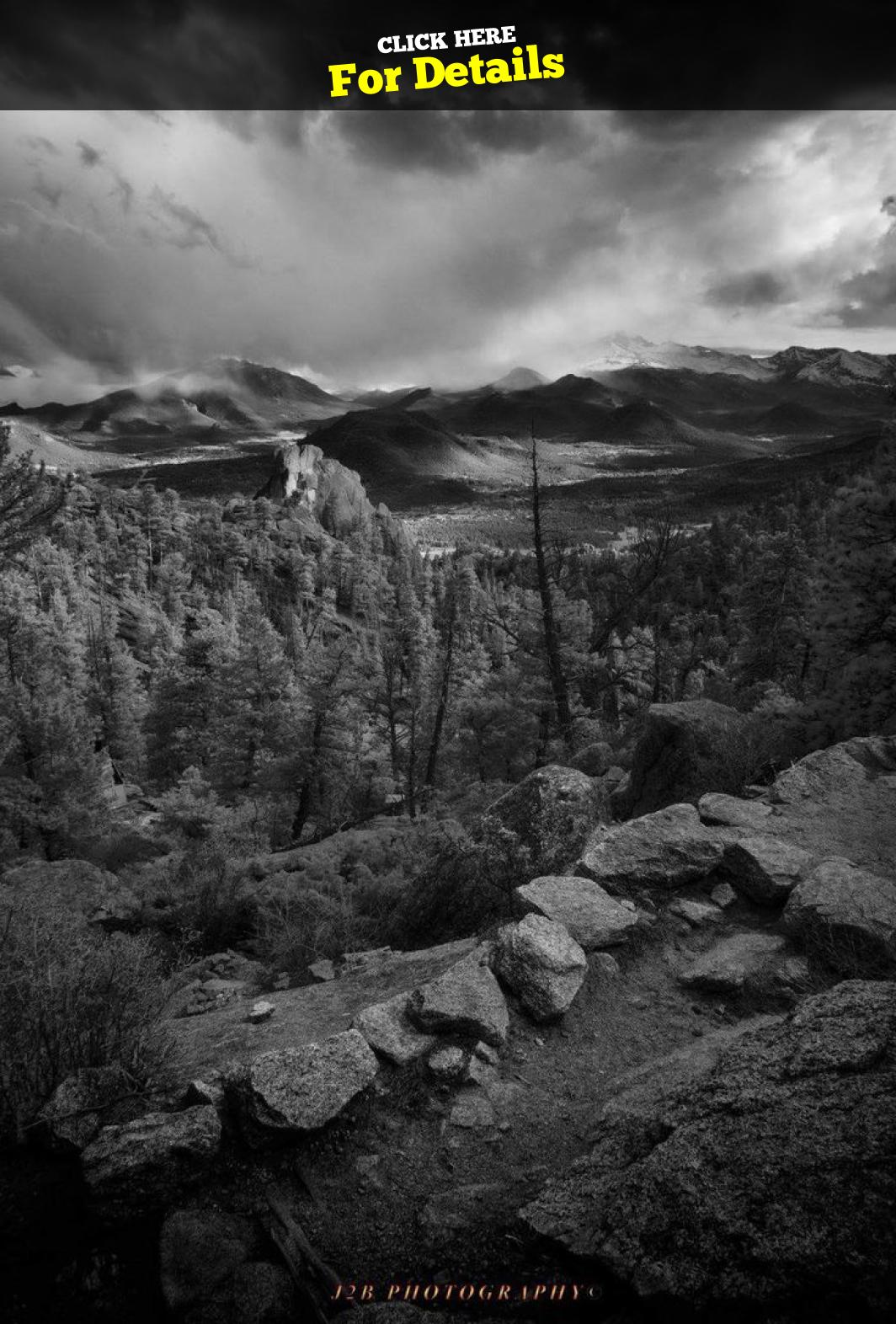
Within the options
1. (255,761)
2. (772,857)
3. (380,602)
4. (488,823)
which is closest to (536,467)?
(488,823)

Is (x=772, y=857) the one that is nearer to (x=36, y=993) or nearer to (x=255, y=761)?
(x=36, y=993)

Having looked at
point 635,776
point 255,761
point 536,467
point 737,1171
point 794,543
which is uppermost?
point 536,467

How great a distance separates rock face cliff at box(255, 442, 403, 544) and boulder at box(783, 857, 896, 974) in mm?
157172

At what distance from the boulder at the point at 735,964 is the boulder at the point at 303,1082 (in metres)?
2.65

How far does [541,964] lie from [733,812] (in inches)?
157

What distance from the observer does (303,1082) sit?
11.8ft

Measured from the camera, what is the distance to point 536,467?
20922 mm

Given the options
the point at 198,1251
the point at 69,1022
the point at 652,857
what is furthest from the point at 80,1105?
the point at 652,857

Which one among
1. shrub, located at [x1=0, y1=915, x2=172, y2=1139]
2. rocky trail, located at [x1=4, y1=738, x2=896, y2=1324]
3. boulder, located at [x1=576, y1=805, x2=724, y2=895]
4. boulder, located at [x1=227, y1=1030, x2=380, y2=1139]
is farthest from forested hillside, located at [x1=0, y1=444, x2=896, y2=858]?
boulder, located at [x1=227, y1=1030, x2=380, y2=1139]

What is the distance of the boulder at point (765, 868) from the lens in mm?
5715

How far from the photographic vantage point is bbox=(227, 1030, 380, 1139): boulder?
3.37 meters

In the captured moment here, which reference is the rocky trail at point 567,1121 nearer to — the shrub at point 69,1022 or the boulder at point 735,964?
the boulder at point 735,964

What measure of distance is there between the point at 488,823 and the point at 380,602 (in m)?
116

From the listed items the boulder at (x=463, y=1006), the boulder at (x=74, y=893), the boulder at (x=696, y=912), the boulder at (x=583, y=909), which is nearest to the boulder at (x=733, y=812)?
the boulder at (x=696, y=912)
